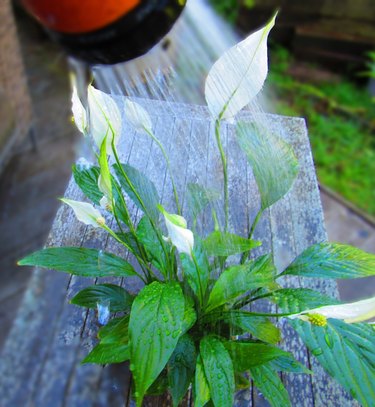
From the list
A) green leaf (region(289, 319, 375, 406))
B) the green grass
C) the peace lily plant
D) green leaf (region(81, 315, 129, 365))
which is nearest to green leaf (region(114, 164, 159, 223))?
the peace lily plant

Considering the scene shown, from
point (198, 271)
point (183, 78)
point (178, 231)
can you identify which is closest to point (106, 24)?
point (178, 231)

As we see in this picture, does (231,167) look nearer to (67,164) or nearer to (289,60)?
(67,164)

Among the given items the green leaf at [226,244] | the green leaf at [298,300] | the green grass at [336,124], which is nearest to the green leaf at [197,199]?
the green leaf at [226,244]

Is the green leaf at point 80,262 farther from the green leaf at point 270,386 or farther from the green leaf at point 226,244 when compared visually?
the green leaf at point 270,386

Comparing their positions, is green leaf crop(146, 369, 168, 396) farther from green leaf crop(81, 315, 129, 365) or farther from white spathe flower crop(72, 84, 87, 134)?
white spathe flower crop(72, 84, 87, 134)

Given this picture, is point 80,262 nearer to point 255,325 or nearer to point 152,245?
point 152,245
